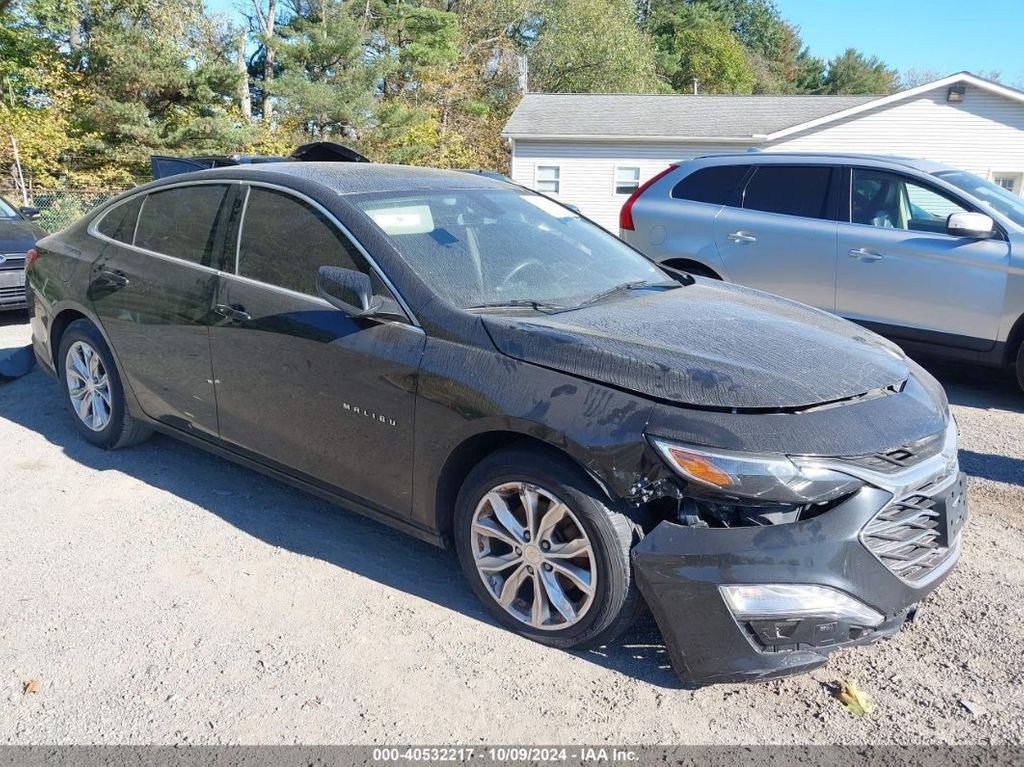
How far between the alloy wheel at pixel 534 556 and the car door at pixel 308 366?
1.38 ft

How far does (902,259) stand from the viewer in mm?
6430

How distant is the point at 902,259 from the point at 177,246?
5.20 meters

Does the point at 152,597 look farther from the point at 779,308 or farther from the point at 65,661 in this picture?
the point at 779,308

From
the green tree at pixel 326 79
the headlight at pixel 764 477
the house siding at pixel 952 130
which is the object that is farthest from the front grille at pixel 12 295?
the green tree at pixel 326 79

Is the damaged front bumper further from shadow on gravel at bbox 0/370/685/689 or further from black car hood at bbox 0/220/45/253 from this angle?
black car hood at bbox 0/220/45/253

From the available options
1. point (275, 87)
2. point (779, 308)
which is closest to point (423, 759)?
point (779, 308)

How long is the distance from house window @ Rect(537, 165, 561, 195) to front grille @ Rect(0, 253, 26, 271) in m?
19.1

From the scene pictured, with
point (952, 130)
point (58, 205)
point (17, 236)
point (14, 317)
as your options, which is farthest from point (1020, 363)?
point (952, 130)

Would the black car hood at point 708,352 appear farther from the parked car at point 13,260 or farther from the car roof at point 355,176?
the parked car at point 13,260

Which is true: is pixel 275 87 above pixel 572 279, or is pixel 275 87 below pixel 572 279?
above

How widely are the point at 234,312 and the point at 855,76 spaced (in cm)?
7202

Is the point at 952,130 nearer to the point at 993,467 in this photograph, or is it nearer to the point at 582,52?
the point at 993,467

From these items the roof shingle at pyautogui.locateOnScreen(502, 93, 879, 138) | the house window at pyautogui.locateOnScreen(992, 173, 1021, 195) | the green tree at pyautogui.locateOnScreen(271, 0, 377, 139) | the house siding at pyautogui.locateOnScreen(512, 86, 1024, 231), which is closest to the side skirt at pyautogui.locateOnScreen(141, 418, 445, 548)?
the house siding at pyautogui.locateOnScreen(512, 86, 1024, 231)

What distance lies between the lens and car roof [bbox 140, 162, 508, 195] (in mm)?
3852
